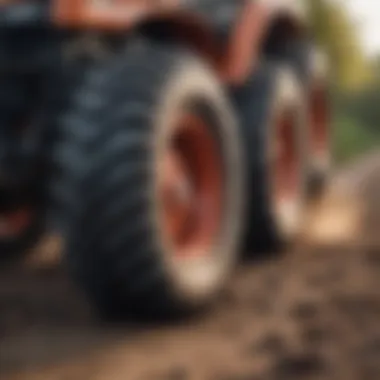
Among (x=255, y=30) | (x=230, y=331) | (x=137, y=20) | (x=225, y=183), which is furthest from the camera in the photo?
(x=255, y=30)

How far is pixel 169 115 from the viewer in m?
3.74

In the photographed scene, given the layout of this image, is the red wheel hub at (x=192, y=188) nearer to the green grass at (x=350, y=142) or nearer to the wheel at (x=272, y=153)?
the wheel at (x=272, y=153)

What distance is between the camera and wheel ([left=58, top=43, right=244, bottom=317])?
3506 millimetres

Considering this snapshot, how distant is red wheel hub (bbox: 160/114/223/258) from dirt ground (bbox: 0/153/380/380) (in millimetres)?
289

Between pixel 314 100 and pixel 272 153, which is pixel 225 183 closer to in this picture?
pixel 272 153

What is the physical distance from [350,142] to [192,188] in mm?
15890

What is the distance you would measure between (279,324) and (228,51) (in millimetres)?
1841

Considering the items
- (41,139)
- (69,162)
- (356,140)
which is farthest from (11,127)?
(356,140)

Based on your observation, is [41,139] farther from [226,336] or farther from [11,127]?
[226,336]

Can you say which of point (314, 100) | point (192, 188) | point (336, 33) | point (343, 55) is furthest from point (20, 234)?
point (343, 55)

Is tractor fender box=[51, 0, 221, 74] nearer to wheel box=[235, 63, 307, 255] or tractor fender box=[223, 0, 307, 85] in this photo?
tractor fender box=[223, 0, 307, 85]

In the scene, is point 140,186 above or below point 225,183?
below

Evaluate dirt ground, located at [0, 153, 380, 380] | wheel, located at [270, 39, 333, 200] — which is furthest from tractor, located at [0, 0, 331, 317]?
wheel, located at [270, 39, 333, 200]

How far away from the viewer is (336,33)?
24.4 metres
